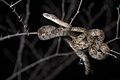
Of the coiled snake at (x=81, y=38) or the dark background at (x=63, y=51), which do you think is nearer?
the coiled snake at (x=81, y=38)

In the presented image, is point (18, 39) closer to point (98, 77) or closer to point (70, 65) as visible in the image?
point (70, 65)

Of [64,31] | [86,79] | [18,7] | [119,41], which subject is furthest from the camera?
[119,41]

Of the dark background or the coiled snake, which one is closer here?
the coiled snake

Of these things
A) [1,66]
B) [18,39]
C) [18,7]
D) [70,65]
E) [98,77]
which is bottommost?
[98,77]

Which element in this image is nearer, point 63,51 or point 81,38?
point 81,38

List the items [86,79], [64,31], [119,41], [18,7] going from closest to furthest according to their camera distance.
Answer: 1. [64,31]
2. [18,7]
3. [86,79]
4. [119,41]

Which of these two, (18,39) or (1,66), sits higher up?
(18,39)

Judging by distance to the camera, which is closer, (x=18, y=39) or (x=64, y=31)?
(x=64, y=31)

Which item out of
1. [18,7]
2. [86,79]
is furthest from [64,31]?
[86,79]
